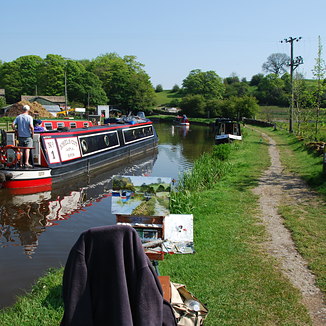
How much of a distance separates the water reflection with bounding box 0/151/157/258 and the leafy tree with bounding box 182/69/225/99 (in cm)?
6529

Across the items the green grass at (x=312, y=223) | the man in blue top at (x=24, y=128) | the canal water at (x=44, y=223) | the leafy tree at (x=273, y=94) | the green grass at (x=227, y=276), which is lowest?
the canal water at (x=44, y=223)

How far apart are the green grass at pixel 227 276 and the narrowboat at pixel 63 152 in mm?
6322

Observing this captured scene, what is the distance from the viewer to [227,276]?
5.09 metres

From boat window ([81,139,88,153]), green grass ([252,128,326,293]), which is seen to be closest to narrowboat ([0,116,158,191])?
boat window ([81,139,88,153])

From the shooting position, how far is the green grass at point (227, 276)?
13.8 feet

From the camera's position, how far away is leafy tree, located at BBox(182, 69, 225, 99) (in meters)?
80.7

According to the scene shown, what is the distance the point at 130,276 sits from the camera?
2639 millimetres

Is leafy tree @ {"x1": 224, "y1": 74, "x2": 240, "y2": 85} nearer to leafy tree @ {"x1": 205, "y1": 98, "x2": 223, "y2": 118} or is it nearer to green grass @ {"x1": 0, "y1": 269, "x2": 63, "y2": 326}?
leafy tree @ {"x1": 205, "y1": 98, "x2": 223, "y2": 118}

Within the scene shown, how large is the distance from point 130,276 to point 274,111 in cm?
6264

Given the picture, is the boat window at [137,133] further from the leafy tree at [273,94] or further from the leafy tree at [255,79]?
the leafy tree at [255,79]

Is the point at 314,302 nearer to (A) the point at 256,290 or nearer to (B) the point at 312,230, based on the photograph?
(A) the point at 256,290

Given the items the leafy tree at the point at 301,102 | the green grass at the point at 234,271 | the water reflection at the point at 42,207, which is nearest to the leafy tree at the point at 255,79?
the leafy tree at the point at 301,102

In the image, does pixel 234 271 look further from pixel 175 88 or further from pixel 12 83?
pixel 175 88

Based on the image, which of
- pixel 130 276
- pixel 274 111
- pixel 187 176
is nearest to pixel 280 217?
pixel 187 176
